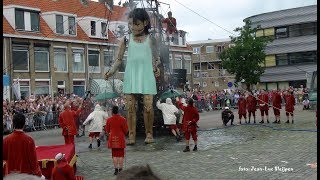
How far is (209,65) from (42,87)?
17155mm

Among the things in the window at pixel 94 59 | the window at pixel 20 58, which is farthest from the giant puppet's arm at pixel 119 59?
the window at pixel 94 59

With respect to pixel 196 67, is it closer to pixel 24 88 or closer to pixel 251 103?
pixel 24 88

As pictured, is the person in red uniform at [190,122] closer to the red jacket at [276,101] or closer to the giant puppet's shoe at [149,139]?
the giant puppet's shoe at [149,139]

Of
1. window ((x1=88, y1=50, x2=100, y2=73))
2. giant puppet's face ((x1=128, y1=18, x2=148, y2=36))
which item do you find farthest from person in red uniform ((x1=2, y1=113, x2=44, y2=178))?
window ((x1=88, y1=50, x2=100, y2=73))

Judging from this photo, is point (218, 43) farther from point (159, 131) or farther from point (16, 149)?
point (16, 149)

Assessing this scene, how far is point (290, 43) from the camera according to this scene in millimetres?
41531

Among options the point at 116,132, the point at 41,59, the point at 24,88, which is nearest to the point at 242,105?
the point at 116,132

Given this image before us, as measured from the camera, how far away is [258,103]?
2280 centimetres

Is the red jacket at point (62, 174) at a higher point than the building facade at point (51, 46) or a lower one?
lower

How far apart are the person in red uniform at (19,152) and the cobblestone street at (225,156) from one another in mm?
1864

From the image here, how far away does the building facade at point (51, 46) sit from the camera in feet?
112

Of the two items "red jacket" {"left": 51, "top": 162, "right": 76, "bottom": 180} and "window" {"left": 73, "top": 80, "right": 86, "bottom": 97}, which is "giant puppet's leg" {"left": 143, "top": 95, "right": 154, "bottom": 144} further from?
"window" {"left": 73, "top": 80, "right": 86, "bottom": 97}

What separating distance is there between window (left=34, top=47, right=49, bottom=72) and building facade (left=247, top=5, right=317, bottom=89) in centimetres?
1571

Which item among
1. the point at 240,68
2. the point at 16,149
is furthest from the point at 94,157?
the point at 240,68
